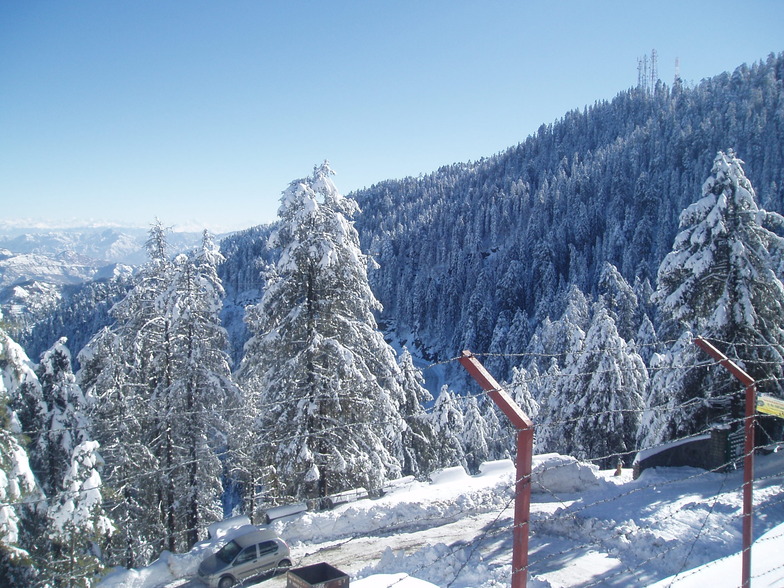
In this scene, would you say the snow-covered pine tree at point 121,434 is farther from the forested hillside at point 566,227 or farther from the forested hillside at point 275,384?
the forested hillside at point 566,227

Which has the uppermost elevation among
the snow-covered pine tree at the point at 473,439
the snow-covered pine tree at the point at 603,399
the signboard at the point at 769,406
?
→ the signboard at the point at 769,406

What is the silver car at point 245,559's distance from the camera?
11.7 m

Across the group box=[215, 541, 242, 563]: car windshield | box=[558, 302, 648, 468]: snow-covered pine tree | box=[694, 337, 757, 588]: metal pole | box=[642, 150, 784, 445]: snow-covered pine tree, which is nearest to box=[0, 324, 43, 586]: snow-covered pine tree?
box=[215, 541, 242, 563]: car windshield

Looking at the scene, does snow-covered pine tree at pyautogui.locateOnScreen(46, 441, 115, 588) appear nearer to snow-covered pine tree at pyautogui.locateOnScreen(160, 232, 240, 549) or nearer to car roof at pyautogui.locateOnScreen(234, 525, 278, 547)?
car roof at pyautogui.locateOnScreen(234, 525, 278, 547)

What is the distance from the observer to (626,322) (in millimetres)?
58375

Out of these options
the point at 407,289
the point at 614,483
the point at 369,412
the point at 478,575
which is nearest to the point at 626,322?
the point at 614,483

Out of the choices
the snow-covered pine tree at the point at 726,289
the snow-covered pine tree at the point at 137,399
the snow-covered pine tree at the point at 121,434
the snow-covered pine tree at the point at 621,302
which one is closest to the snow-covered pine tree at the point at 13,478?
the snow-covered pine tree at the point at 121,434

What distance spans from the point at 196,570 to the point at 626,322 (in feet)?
183

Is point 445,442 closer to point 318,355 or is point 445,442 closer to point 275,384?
point 318,355

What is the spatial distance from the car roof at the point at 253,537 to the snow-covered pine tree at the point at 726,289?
1295 centimetres

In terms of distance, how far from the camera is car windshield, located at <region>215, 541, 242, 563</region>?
12.0 m

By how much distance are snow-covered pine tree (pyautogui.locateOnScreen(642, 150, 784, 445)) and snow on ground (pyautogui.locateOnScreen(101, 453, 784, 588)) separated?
2.39m

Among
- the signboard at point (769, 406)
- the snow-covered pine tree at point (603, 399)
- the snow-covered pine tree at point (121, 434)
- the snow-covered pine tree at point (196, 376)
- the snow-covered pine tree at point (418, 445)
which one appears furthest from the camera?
the snow-covered pine tree at point (418, 445)

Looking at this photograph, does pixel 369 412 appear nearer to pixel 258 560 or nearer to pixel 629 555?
pixel 258 560
